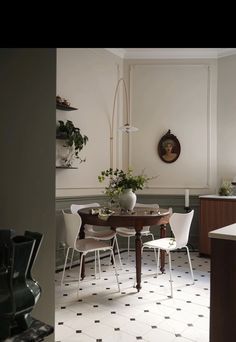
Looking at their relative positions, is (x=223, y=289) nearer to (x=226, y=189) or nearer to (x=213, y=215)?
(x=213, y=215)

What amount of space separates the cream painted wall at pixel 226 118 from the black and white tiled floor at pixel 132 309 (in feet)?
6.13

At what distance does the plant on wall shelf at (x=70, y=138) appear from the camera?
4309 millimetres

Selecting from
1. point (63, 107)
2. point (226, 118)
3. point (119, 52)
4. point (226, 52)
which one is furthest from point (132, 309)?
point (226, 52)

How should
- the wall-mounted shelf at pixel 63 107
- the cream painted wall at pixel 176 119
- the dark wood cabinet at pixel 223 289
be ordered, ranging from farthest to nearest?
the cream painted wall at pixel 176 119 < the wall-mounted shelf at pixel 63 107 < the dark wood cabinet at pixel 223 289

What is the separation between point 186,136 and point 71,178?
220cm

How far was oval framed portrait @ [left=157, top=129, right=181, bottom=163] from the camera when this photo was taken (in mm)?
5484

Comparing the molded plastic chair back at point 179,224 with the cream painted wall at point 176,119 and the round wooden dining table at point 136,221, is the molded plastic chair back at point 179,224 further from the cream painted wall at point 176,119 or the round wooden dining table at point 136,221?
the cream painted wall at point 176,119

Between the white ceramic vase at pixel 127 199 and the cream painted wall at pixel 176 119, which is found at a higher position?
the cream painted wall at pixel 176 119

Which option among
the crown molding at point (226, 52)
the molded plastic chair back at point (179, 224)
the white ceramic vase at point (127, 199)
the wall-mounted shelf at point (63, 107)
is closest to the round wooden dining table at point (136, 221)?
the molded plastic chair back at point (179, 224)

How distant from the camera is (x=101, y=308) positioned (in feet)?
10.1

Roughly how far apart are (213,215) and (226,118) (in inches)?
67.8

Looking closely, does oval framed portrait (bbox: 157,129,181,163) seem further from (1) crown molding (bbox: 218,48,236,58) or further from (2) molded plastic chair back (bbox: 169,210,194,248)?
(2) molded plastic chair back (bbox: 169,210,194,248)

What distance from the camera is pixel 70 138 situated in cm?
434
